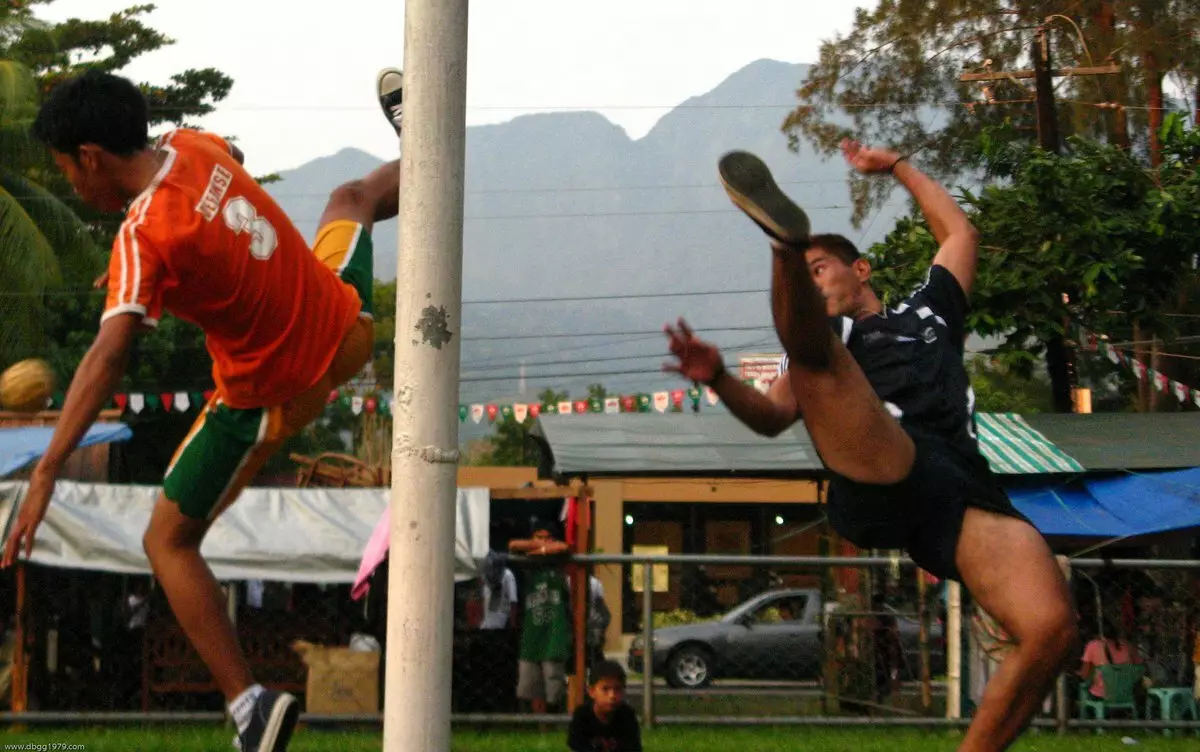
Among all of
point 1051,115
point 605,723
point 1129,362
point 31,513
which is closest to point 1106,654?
point 605,723

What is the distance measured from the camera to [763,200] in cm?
346

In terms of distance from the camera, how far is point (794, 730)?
8.27 m

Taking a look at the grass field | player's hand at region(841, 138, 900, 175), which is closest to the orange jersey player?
player's hand at region(841, 138, 900, 175)

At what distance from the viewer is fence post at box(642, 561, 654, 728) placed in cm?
841

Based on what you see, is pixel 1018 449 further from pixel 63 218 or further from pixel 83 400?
pixel 63 218

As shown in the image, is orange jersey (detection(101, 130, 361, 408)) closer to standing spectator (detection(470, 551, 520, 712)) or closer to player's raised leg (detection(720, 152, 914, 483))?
player's raised leg (detection(720, 152, 914, 483))

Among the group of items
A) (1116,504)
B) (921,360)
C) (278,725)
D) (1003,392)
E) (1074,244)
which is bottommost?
(278,725)

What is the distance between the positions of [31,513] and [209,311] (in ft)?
2.42

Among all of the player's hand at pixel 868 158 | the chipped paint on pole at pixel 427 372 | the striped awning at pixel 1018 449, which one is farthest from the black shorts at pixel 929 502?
the striped awning at pixel 1018 449

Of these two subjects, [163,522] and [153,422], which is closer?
[163,522]

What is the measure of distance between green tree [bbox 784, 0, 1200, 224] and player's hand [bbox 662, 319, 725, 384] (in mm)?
21788


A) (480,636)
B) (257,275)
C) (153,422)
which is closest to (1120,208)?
(480,636)

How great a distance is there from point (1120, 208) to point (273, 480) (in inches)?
1026

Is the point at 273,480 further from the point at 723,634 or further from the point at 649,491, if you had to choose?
the point at 723,634
